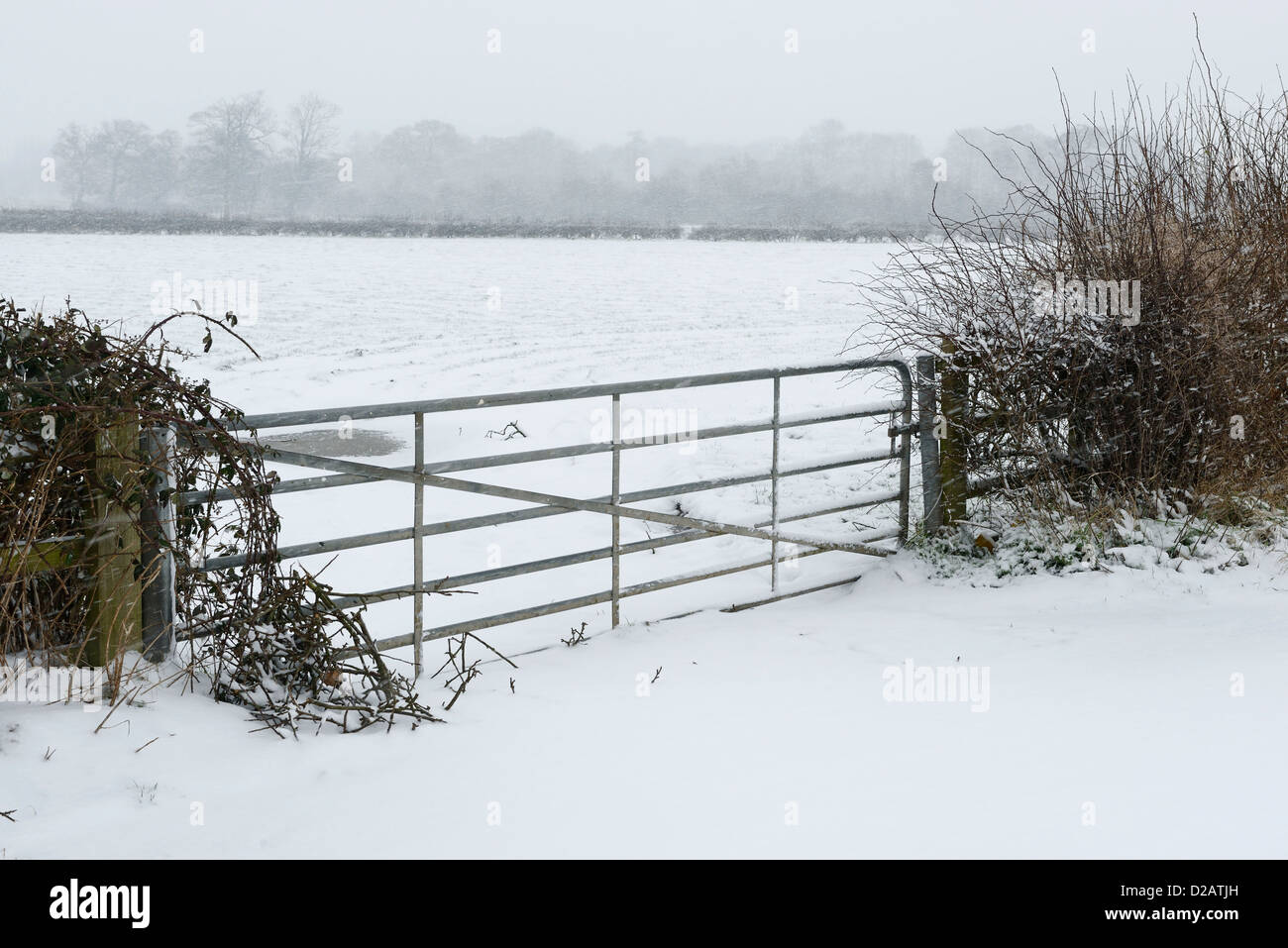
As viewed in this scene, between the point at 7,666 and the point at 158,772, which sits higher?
the point at 7,666

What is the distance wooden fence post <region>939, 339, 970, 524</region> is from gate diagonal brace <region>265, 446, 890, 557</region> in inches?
21.4

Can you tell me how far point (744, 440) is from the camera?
1106 centimetres

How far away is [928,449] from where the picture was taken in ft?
22.9

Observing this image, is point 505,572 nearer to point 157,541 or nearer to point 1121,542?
point 157,541

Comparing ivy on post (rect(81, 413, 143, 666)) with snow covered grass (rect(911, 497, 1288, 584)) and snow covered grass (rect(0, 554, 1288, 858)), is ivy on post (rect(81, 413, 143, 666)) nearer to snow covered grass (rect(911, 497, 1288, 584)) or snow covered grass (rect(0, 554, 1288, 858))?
snow covered grass (rect(0, 554, 1288, 858))

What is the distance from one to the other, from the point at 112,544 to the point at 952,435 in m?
4.83

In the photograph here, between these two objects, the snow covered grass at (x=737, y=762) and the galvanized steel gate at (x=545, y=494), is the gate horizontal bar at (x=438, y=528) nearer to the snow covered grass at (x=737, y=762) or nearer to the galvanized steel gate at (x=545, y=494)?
the galvanized steel gate at (x=545, y=494)

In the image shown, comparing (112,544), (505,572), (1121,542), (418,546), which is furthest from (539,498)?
(1121,542)

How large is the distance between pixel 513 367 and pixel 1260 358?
36.7ft

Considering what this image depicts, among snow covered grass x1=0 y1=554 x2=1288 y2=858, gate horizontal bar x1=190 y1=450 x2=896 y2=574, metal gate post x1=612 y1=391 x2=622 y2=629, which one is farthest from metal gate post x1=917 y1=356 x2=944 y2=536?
metal gate post x1=612 y1=391 x2=622 y2=629

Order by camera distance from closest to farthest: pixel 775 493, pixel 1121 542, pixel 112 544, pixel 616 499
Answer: pixel 112 544 < pixel 616 499 < pixel 775 493 < pixel 1121 542

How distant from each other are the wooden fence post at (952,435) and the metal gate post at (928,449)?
0.13ft

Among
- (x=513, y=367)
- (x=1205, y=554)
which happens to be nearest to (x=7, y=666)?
(x=1205, y=554)
